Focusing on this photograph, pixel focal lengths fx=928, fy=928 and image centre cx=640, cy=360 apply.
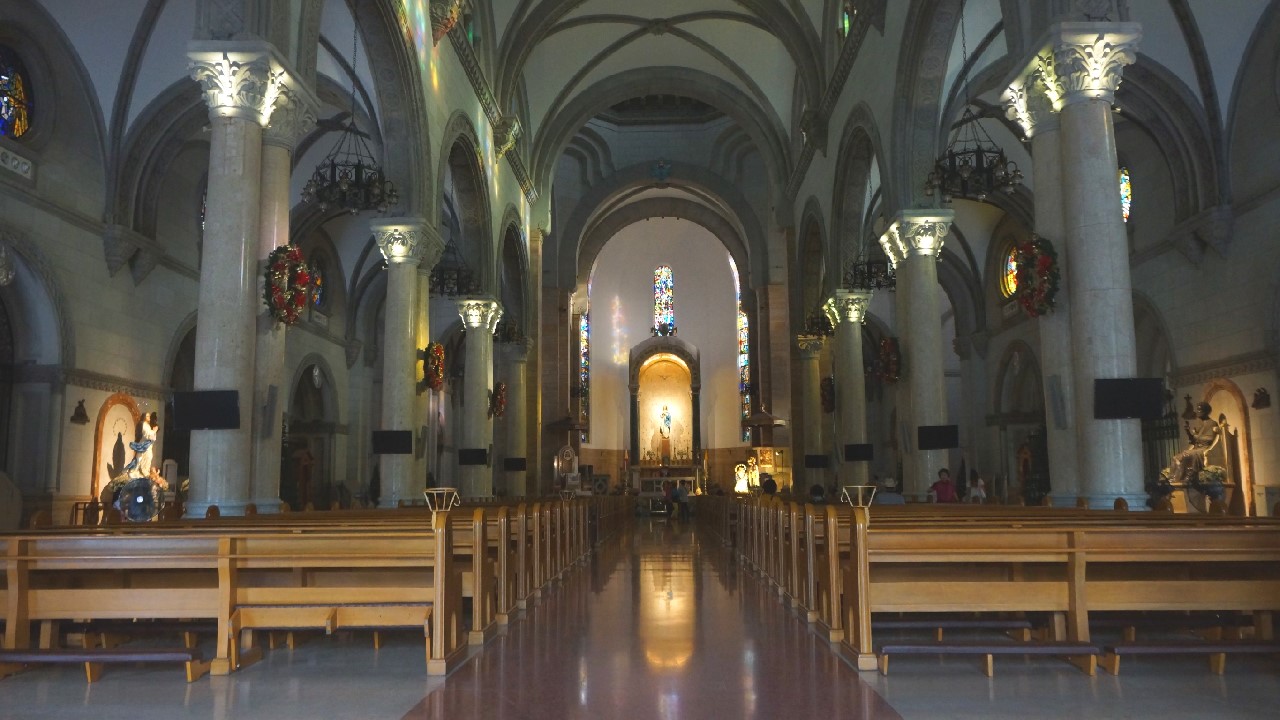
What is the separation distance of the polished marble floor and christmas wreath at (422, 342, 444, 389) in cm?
896

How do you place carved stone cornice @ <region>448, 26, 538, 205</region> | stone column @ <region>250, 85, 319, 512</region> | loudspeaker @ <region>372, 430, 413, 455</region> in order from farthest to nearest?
carved stone cornice @ <region>448, 26, 538, 205</region>
loudspeaker @ <region>372, 430, 413, 455</region>
stone column @ <region>250, 85, 319, 512</region>

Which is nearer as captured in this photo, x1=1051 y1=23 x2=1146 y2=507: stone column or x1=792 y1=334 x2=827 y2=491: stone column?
x1=1051 y1=23 x2=1146 y2=507: stone column

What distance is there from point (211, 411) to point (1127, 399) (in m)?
8.86

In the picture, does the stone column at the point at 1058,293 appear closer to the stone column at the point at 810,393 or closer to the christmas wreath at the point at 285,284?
the christmas wreath at the point at 285,284

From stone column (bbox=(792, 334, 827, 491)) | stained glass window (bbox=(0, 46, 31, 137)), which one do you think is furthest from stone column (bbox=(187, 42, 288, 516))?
stone column (bbox=(792, 334, 827, 491))

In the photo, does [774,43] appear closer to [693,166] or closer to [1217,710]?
[693,166]

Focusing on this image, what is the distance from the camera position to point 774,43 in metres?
25.5

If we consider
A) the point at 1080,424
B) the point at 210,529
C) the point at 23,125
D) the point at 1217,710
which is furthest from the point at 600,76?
the point at 1217,710

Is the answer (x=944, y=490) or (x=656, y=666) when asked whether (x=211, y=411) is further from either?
(x=944, y=490)

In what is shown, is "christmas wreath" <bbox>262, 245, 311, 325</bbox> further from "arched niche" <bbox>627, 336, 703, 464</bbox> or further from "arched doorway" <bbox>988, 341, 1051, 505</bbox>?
"arched niche" <bbox>627, 336, 703, 464</bbox>

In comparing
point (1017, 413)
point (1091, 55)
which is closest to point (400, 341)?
point (1091, 55)

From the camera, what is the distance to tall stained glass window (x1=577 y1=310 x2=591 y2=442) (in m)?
40.3

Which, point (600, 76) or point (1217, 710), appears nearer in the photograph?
point (1217, 710)

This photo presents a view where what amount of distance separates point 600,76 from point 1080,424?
2093cm
